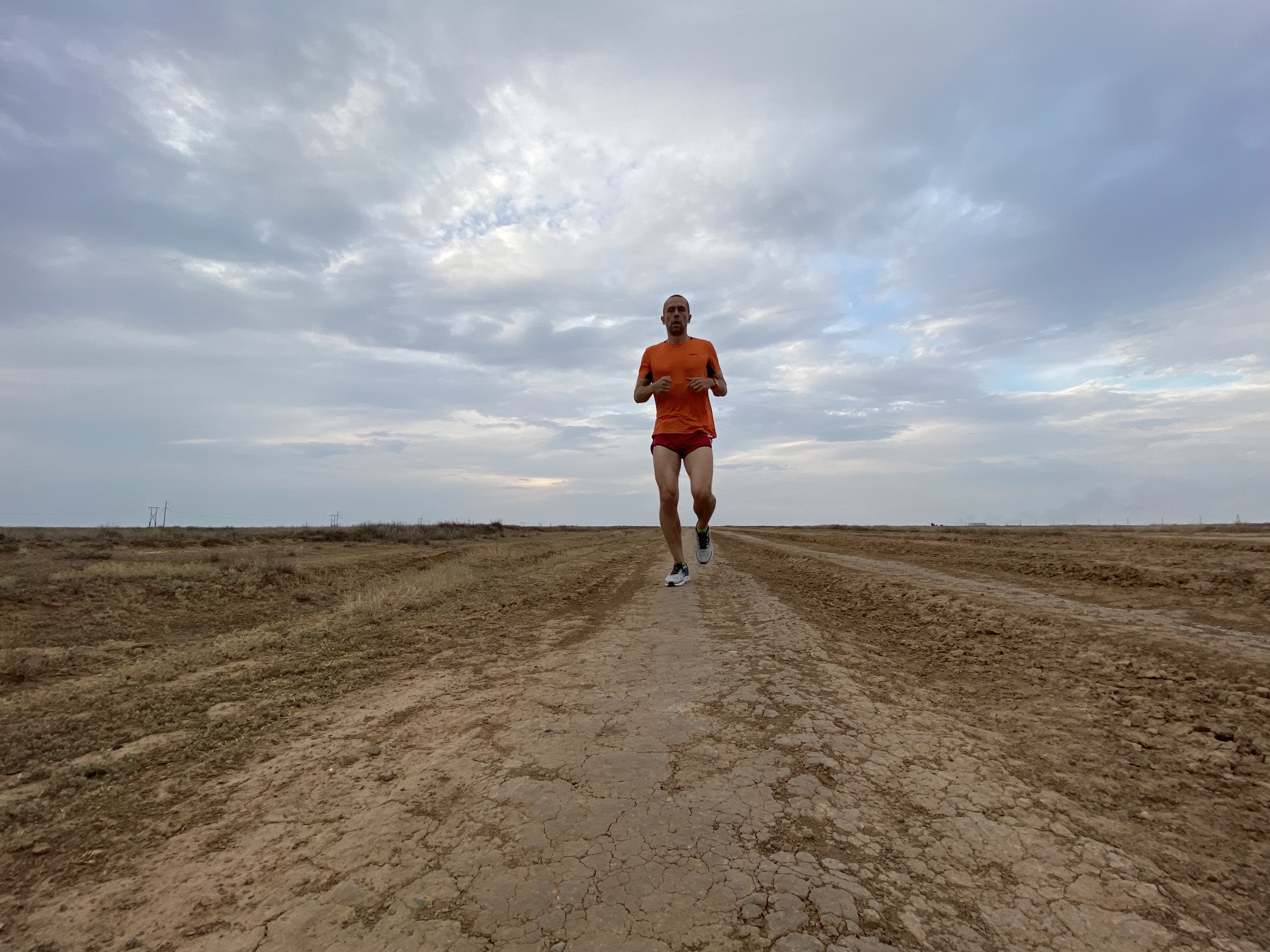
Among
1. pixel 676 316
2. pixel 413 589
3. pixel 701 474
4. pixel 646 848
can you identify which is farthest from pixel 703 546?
pixel 646 848

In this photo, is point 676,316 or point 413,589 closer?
point 676,316

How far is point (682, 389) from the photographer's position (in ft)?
17.7

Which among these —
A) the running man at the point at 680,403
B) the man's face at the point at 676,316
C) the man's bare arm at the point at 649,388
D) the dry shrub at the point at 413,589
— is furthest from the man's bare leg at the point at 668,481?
the dry shrub at the point at 413,589

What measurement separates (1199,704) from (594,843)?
2713 millimetres

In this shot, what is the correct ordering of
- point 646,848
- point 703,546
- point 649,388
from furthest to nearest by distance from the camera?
point 703,546 < point 649,388 < point 646,848

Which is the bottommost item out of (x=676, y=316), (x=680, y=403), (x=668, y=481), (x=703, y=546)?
(x=703, y=546)

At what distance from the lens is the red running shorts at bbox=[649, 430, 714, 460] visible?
214 inches

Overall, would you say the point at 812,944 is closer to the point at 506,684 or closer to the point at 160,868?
the point at 160,868

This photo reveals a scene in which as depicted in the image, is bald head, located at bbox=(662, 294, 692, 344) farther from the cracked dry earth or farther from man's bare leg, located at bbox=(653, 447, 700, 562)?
the cracked dry earth

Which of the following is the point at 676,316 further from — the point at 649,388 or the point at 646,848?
the point at 646,848

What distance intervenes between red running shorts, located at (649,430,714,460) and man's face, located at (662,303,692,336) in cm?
94

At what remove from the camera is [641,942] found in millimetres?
1213

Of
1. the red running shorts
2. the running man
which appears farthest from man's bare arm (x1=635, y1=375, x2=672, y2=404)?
the red running shorts

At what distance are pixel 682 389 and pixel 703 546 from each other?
80.7 inches
